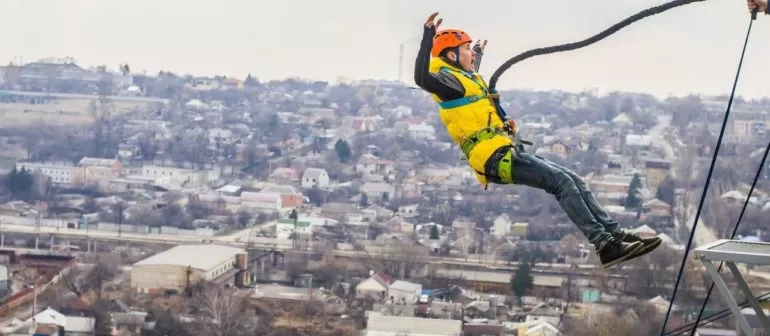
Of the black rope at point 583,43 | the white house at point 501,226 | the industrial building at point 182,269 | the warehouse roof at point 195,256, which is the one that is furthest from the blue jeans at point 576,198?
the white house at point 501,226

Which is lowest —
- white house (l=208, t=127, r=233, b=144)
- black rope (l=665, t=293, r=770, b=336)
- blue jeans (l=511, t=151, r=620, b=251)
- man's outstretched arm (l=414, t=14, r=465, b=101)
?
white house (l=208, t=127, r=233, b=144)

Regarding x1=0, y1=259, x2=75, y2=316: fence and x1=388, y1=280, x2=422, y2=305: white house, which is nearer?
x1=0, y1=259, x2=75, y2=316: fence

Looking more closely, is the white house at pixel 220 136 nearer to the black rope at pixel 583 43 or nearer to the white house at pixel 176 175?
the white house at pixel 176 175

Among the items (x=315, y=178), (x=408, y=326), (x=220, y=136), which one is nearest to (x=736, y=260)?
(x=408, y=326)

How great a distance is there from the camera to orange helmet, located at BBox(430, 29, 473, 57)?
3342 millimetres

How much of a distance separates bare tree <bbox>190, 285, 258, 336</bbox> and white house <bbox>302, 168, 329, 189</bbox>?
18421 millimetres

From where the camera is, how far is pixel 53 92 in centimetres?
6594

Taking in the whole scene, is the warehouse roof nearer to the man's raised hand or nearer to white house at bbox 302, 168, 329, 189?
white house at bbox 302, 168, 329, 189

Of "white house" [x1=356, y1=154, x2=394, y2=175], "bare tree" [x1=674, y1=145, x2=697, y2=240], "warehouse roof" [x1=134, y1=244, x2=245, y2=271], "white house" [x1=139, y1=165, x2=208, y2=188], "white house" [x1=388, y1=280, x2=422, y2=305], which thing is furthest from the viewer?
"white house" [x1=356, y1=154, x2=394, y2=175]

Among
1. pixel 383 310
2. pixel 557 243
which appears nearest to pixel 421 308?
pixel 383 310

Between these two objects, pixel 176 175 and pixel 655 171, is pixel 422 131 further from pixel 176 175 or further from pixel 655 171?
pixel 655 171

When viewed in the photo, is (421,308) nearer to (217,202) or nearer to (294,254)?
(294,254)

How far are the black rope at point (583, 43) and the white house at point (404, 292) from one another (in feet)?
71.4

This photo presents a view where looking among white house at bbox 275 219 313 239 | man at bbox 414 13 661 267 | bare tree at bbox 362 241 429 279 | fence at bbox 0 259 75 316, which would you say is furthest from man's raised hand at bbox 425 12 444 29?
white house at bbox 275 219 313 239
